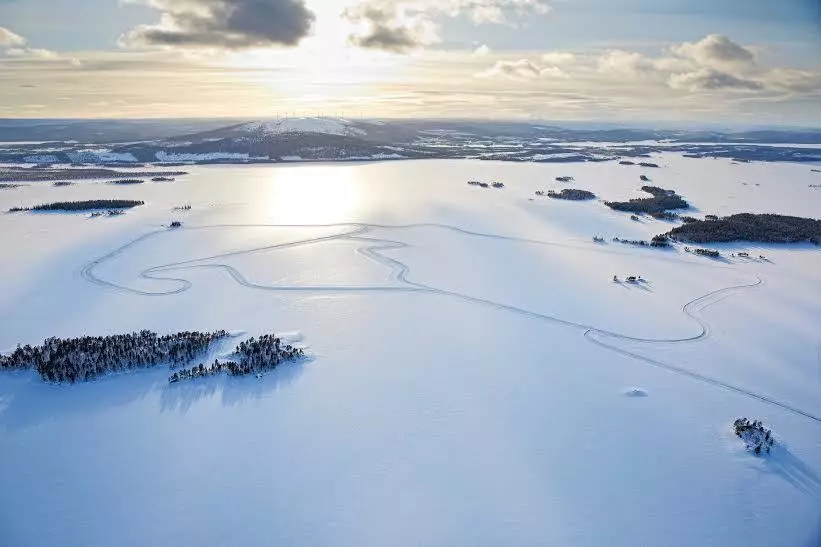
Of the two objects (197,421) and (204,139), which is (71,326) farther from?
(204,139)

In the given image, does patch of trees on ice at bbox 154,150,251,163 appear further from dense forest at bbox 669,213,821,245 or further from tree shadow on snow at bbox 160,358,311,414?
tree shadow on snow at bbox 160,358,311,414

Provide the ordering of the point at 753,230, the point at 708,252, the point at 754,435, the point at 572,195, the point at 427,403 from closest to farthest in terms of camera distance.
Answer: the point at 754,435 → the point at 427,403 → the point at 708,252 → the point at 753,230 → the point at 572,195

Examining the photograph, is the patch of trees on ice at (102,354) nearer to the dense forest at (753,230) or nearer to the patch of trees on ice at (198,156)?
the dense forest at (753,230)

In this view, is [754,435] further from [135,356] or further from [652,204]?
[652,204]

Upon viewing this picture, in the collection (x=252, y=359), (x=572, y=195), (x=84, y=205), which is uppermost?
(x=572, y=195)

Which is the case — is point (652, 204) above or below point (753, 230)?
above

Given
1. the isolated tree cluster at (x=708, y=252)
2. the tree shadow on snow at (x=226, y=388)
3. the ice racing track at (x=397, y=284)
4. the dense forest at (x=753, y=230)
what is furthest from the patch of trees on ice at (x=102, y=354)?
the dense forest at (x=753, y=230)

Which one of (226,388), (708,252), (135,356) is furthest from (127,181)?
(708,252)

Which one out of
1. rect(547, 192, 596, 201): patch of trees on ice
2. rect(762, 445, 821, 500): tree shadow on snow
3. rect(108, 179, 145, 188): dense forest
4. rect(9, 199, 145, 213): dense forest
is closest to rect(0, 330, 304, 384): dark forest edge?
rect(762, 445, 821, 500): tree shadow on snow
